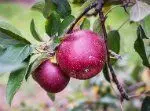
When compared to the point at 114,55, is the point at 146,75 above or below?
below

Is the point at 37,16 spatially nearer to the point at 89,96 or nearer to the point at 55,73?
the point at 89,96

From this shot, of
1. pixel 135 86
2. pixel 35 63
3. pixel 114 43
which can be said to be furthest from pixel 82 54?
pixel 135 86

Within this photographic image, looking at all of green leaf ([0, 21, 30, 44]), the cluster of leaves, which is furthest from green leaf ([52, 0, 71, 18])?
green leaf ([0, 21, 30, 44])

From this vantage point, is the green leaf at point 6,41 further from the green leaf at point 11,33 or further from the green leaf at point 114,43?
the green leaf at point 114,43

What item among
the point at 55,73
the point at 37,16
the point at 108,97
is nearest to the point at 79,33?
the point at 55,73

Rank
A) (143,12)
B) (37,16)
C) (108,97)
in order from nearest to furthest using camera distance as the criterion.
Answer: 1. (143,12)
2. (108,97)
3. (37,16)

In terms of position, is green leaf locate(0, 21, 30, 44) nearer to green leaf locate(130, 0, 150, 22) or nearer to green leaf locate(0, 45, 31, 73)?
green leaf locate(0, 45, 31, 73)

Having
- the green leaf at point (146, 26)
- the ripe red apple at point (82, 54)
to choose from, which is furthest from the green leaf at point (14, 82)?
the green leaf at point (146, 26)
